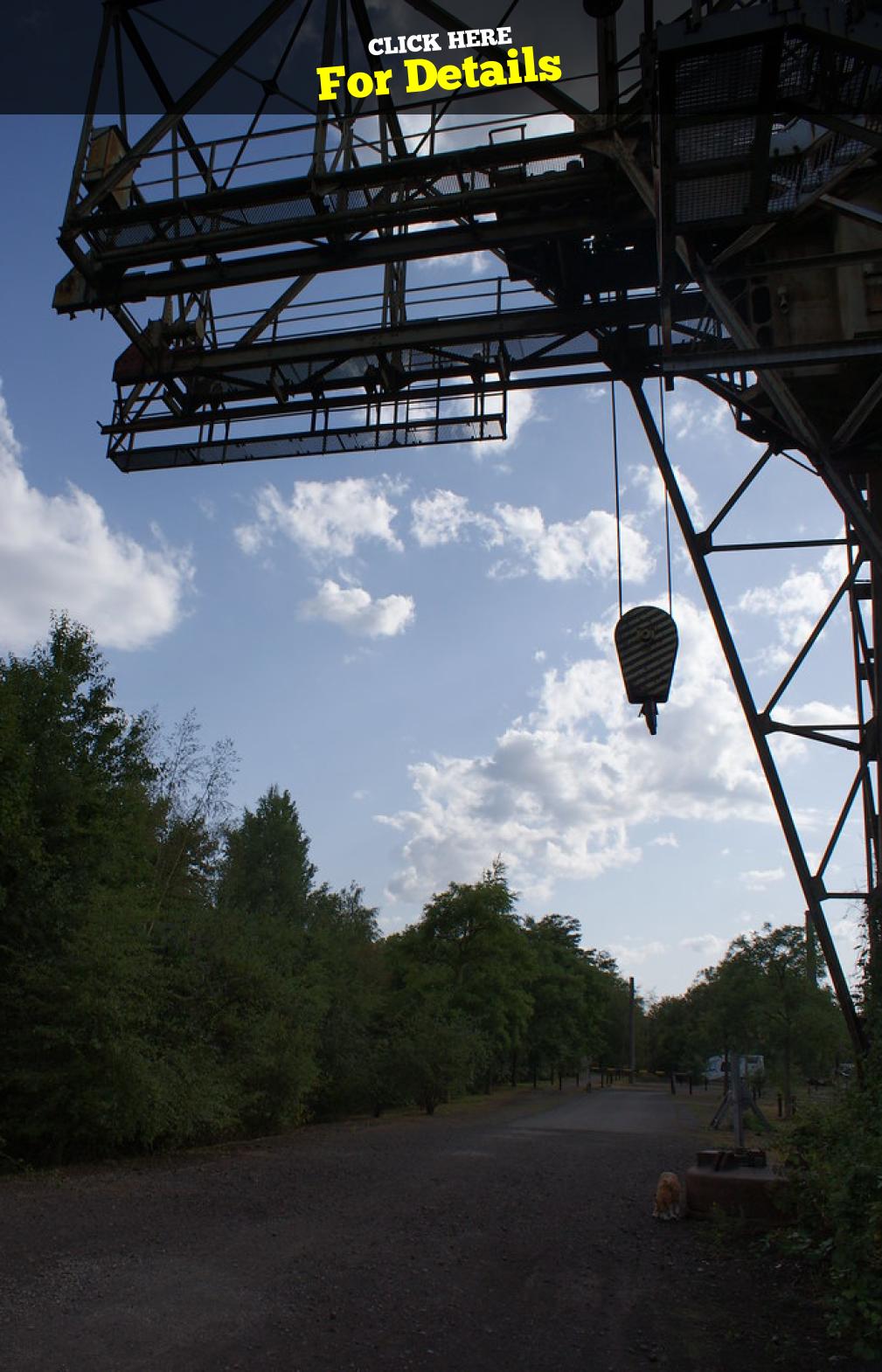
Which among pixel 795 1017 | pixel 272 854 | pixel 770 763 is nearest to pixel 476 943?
pixel 795 1017

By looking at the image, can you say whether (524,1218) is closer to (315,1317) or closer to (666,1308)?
(666,1308)

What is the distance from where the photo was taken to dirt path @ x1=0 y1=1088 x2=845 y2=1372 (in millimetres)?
5973

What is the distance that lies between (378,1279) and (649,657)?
5316 millimetres

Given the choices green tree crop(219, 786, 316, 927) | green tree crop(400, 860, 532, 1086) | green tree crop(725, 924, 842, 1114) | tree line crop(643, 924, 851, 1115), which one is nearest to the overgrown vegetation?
tree line crop(643, 924, 851, 1115)

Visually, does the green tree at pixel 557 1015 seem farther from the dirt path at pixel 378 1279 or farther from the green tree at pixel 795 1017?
the dirt path at pixel 378 1279

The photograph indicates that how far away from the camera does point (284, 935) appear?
24484 millimetres

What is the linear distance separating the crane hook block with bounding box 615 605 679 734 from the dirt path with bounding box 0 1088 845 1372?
4.33 meters

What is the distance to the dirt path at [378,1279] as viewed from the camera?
5.97m

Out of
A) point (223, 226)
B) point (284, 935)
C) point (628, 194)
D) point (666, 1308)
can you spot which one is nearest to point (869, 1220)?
point (666, 1308)

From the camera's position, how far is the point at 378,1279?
7.69 meters

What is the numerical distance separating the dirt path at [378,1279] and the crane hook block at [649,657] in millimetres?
4328

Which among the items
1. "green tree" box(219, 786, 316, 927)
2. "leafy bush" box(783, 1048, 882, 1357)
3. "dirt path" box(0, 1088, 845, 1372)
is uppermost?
"green tree" box(219, 786, 316, 927)

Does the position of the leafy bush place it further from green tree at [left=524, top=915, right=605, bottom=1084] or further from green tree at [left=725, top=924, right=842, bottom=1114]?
green tree at [left=524, top=915, right=605, bottom=1084]

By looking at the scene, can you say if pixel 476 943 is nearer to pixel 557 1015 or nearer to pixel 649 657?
pixel 557 1015
